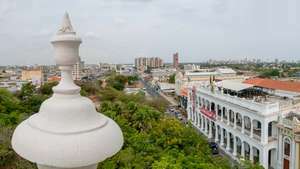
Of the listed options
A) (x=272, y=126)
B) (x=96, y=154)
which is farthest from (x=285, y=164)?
(x=96, y=154)

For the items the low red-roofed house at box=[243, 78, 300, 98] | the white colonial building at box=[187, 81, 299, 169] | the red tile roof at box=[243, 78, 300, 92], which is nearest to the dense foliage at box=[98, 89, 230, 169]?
the white colonial building at box=[187, 81, 299, 169]

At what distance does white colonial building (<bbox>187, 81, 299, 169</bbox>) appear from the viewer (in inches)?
748

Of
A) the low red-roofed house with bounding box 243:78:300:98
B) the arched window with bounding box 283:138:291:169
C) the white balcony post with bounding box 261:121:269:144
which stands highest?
the low red-roofed house with bounding box 243:78:300:98

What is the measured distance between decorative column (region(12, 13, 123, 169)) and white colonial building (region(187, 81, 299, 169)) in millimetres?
16944

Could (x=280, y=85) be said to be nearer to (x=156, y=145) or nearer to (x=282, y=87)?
(x=282, y=87)

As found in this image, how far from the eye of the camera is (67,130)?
172 cm

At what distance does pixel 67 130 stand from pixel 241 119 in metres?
23.4

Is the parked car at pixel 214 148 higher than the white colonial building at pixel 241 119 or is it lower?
lower

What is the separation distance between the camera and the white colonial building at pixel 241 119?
19000 millimetres

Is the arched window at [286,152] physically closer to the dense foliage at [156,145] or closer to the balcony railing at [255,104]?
the balcony railing at [255,104]

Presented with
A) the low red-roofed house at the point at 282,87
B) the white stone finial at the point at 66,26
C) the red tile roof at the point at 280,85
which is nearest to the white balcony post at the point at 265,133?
the low red-roofed house at the point at 282,87

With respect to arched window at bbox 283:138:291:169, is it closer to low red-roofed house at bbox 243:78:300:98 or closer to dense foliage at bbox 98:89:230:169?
dense foliage at bbox 98:89:230:169

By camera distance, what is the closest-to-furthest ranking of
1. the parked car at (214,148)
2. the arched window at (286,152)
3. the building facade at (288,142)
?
the building facade at (288,142) < the arched window at (286,152) < the parked car at (214,148)

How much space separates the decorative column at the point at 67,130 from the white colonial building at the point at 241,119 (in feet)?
55.6
